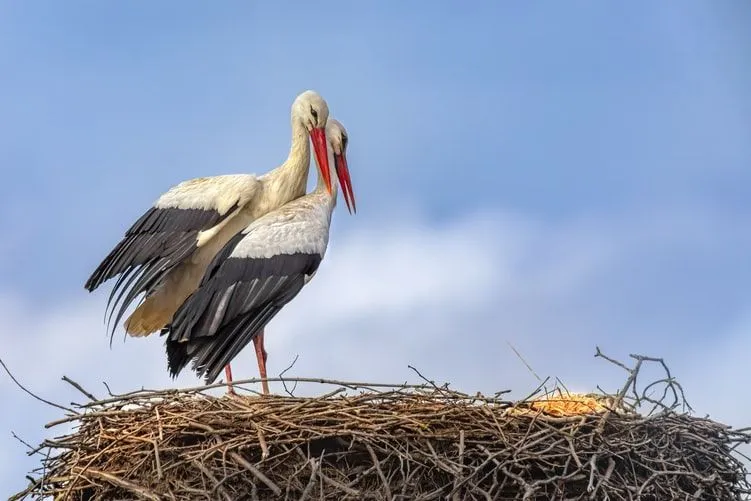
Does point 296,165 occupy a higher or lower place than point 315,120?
lower

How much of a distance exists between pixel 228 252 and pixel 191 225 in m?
0.33

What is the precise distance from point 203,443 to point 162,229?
1.67 meters

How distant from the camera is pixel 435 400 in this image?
15.8ft

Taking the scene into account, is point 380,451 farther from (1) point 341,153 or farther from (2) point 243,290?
(1) point 341,153

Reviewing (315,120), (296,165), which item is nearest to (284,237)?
(296,165)

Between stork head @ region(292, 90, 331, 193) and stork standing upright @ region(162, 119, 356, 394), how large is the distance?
14.1 inches

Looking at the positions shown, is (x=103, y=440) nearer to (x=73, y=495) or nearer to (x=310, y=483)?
(x=73, y=495)

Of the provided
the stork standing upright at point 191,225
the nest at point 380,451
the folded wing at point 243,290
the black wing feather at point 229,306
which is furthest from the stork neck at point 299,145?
the nest at point 380,451

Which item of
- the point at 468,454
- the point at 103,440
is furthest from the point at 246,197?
the point at 468,454

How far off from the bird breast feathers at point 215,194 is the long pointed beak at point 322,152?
332mm

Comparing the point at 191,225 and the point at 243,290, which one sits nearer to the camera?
the point at 243,290

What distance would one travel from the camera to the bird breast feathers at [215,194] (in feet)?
20.0

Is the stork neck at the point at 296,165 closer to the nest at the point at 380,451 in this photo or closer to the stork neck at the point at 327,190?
the stork neck at the point at 327,190

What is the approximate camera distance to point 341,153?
6.45 m
